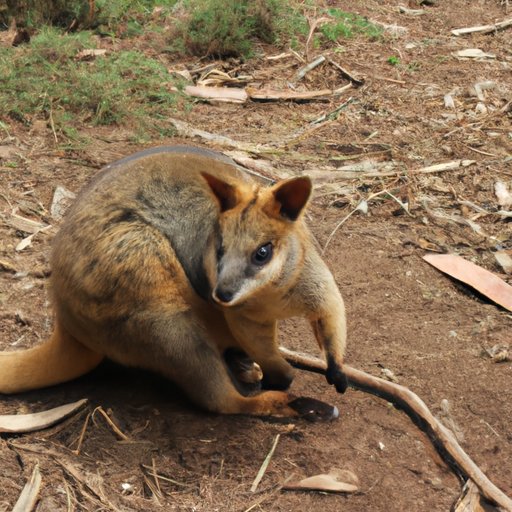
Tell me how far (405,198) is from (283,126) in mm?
1940

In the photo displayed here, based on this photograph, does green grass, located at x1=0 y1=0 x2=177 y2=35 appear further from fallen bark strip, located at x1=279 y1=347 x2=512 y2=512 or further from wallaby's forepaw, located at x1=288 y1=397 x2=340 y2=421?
wallaby's forepaw, located at x1=288 y1=397 x2=340 y2=421

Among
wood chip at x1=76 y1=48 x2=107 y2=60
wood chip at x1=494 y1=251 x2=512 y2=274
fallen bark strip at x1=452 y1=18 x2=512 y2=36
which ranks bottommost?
wood chip at x1=494 y1=251 x2=512 y2=274

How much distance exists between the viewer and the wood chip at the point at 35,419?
15.9 ft

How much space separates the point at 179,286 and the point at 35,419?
113 centimetres

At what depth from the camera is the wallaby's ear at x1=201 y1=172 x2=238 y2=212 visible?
4488mm

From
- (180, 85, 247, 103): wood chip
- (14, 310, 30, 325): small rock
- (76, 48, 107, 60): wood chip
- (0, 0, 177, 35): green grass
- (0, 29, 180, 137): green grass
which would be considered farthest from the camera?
(0, 0, 177, 35): green grass

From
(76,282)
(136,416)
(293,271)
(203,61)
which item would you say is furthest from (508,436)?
(203,61)

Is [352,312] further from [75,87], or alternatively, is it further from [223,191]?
[75,87]

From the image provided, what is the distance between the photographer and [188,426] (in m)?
4.93

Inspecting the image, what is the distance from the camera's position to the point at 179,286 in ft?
16.1

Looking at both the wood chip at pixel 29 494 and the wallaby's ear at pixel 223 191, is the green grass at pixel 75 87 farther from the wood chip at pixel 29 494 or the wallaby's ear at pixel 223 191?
the wood chip at pixel 29 494

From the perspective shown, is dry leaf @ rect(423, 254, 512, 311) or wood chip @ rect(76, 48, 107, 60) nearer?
dry leaf @ rect(423, 254, 512, 311)

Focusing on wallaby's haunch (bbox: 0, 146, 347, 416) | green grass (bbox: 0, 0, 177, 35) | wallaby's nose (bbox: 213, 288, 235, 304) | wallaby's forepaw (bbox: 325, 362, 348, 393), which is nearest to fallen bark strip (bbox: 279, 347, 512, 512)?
wallaby's forepaw (bbox: 325, 362, 348, 393)

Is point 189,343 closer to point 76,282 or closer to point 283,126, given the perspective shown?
point 76,282
